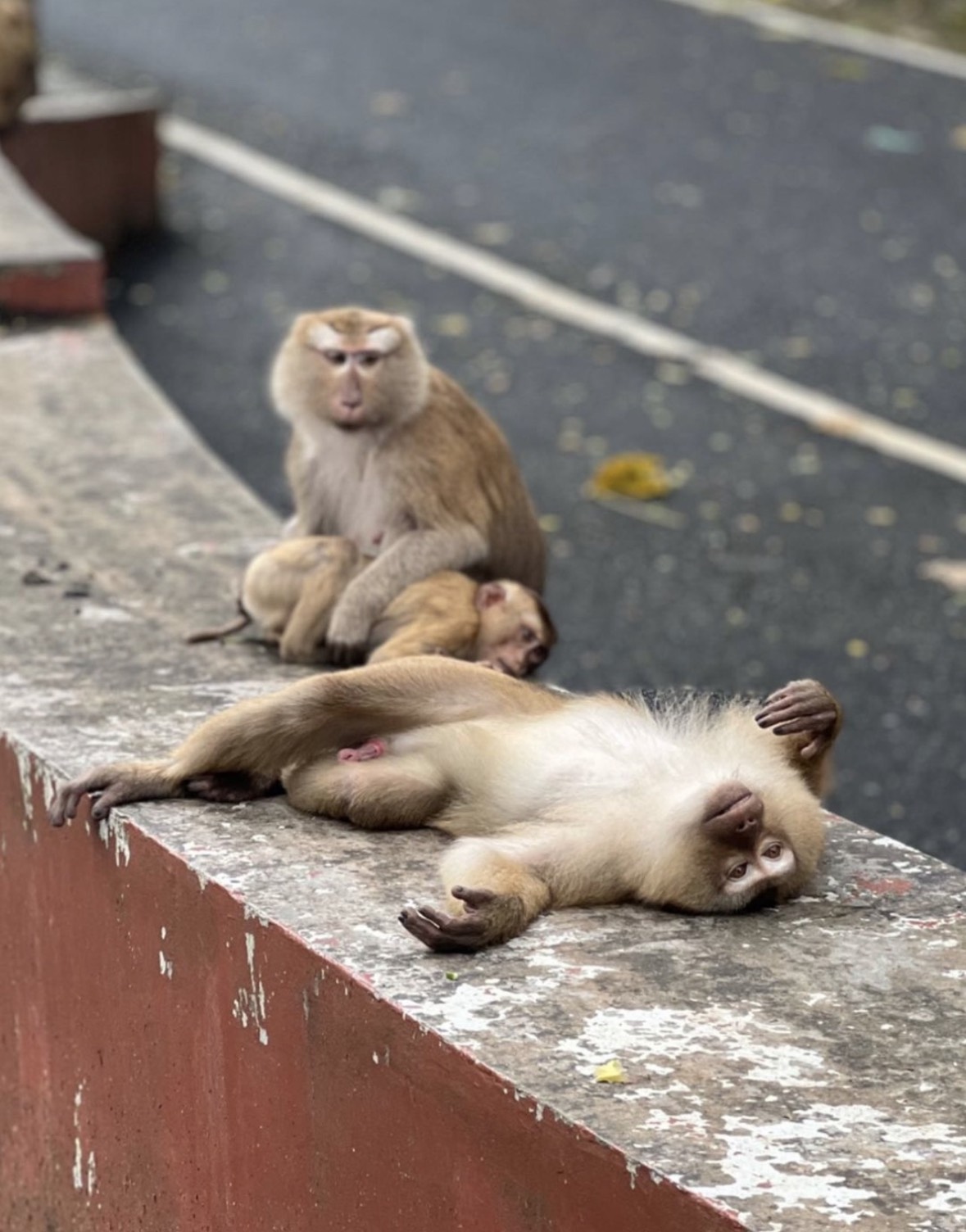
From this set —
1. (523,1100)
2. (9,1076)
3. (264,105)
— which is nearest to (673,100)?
(264,105)

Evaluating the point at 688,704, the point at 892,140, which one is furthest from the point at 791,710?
the point at 892,140

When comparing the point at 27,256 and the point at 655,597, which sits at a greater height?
the point at 27,256

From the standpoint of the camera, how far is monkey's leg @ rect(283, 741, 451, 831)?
137 inches

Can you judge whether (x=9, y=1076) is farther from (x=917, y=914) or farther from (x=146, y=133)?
(x=146, y=133)

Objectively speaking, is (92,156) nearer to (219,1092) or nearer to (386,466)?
(386,466)

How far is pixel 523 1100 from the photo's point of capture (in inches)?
102

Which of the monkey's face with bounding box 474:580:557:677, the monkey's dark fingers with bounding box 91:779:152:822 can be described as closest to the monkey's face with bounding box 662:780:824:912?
the monkey's dark fingers with bounding box 91:779:152:822

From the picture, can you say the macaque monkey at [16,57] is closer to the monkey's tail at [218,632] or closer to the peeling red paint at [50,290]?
the peeling red paint at [50,290]

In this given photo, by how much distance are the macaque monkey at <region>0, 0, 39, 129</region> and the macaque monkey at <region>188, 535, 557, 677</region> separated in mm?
5258

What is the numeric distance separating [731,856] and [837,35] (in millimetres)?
9751

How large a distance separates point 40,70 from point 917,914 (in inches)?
311

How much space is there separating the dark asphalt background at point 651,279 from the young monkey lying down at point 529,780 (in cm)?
197

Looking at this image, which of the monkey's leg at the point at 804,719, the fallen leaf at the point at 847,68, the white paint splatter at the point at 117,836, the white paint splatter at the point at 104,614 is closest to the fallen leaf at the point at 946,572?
the white paint splatter at the point at 104,614

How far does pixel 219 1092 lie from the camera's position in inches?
127
